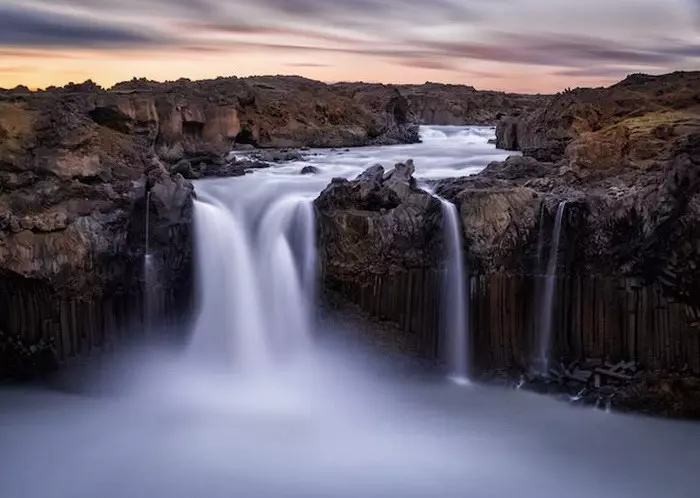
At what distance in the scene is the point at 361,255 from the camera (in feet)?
34.3

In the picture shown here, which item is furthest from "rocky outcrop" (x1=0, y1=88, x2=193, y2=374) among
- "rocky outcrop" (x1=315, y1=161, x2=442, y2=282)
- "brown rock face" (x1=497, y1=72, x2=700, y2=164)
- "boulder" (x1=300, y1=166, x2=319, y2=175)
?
"brown rock face" (x1=497, y1=72, x2=700, y2=164)

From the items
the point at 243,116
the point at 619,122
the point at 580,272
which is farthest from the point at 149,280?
the point at 243,116

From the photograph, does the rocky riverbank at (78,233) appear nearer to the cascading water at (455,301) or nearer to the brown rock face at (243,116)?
the brown rock face at (243,116)

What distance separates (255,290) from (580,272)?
16.4ft

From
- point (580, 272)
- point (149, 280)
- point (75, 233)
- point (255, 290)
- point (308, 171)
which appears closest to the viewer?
point (75, 233)

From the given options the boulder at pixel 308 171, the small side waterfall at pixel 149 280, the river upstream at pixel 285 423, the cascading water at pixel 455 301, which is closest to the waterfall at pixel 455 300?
the cascading water at pixel 455 301

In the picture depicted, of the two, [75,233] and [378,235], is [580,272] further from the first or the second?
[75,233]

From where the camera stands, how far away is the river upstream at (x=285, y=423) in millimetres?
7855

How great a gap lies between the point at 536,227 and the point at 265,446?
5.00 m

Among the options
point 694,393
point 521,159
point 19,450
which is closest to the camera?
point 19,450

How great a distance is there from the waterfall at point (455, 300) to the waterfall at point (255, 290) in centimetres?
212

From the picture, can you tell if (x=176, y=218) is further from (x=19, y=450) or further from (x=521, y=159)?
(x=521, y=159)

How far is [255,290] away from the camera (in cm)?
1087

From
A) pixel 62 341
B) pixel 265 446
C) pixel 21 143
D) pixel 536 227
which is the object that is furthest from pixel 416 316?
pixel 21 143
